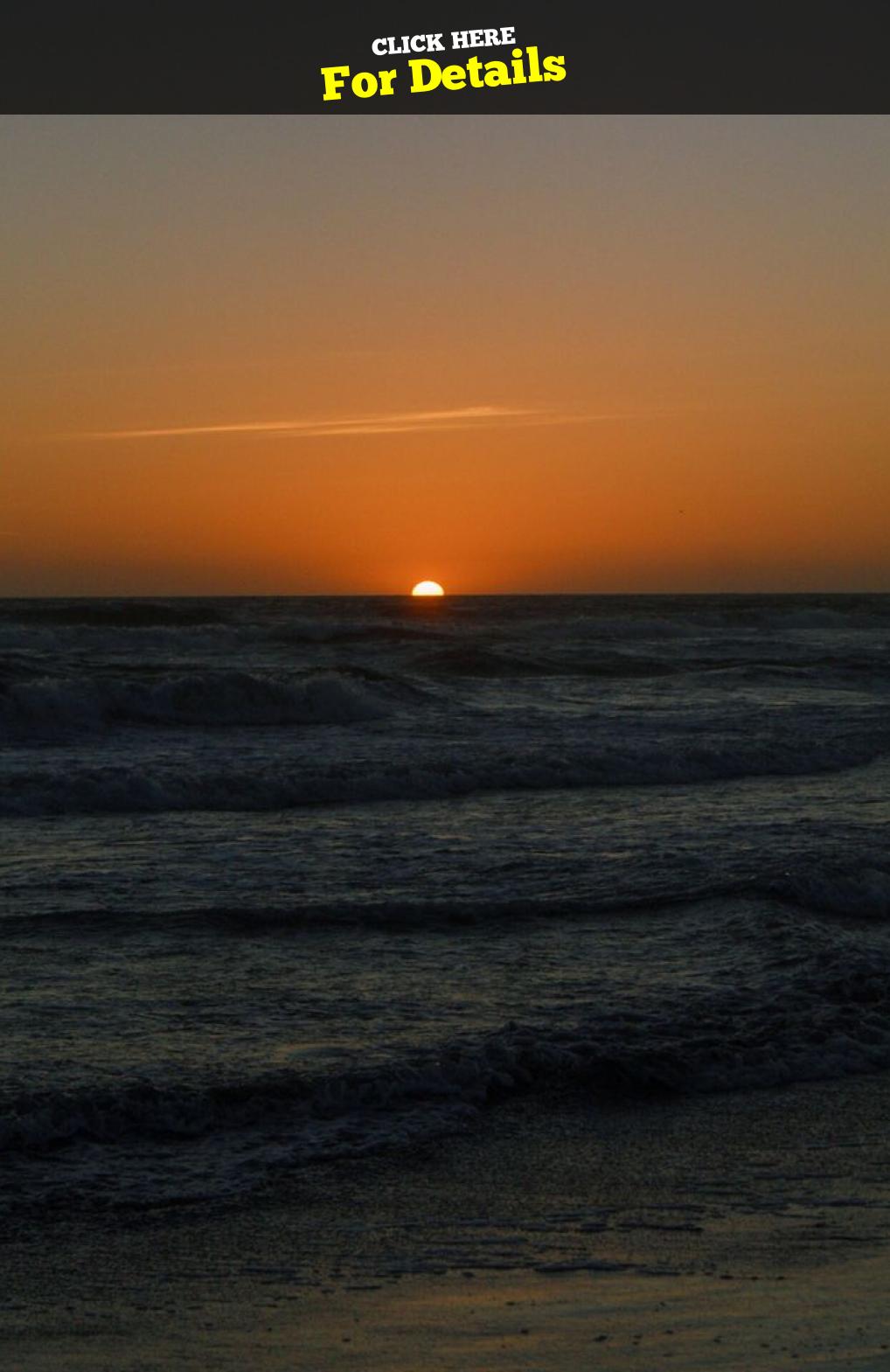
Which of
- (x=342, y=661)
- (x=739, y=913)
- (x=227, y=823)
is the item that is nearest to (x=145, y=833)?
(x=227, y=823)

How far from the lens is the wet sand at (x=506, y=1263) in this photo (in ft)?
13.2

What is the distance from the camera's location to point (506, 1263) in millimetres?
4602

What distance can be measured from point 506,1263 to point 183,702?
19131 mm

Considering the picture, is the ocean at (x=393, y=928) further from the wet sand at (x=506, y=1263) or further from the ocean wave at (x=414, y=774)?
the wet sand at (x=506, y=1263)

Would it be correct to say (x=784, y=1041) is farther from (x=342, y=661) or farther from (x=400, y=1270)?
(x=342, y=661)

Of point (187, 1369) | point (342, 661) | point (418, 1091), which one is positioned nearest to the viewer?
point (187, 1369)

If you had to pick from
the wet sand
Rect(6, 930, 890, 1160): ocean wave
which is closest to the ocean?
Rect(6, 930, 890, 1160): ocean wave

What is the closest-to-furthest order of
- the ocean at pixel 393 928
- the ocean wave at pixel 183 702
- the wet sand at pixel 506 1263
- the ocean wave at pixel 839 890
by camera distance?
the wet sand at pixel 506 1263
the ocean at pixel 393 928
the ocean wave at pixel 839 890
the ocean wave at pixel 183 702

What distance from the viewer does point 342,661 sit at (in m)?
38.2

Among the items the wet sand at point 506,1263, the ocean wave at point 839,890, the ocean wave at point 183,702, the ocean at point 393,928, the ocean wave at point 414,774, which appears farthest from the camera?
the ocean wave at point 183,702

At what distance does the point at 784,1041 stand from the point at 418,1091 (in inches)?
72.9

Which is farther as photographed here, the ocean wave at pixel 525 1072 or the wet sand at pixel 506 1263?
the ocean wave at pixel 525 1072

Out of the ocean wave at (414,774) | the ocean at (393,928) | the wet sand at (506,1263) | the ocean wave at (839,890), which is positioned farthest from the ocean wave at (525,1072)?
the ocean wave at (414,774)

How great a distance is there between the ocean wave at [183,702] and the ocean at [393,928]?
0.35 ft
